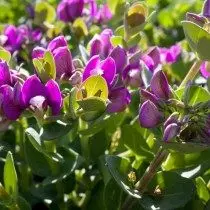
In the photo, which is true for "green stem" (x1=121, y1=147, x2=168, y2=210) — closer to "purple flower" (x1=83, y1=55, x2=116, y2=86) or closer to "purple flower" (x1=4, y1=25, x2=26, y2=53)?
"purple flower" (x1=83, y1=55, x2=116, y2=86)

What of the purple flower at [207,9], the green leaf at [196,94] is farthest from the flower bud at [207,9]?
the green leaf at [196,94]

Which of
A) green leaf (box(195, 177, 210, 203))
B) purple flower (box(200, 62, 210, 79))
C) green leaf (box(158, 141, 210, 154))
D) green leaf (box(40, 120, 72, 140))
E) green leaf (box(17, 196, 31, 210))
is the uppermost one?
purple flower (box(200, 62, 210, 79))

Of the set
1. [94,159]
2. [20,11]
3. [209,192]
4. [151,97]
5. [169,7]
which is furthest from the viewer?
[20,11]

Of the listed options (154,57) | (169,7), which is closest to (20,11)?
(169,7)

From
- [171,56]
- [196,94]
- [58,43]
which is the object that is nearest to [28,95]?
[58,43]

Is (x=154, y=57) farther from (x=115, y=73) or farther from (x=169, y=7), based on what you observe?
(x=169, y=7)

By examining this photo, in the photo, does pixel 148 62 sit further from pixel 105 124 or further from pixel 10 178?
pixel 10 178

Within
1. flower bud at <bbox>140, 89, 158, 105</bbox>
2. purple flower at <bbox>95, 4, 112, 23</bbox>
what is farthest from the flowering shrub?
purple flower at <bbox>95, 4, 112, 23</bbox>
